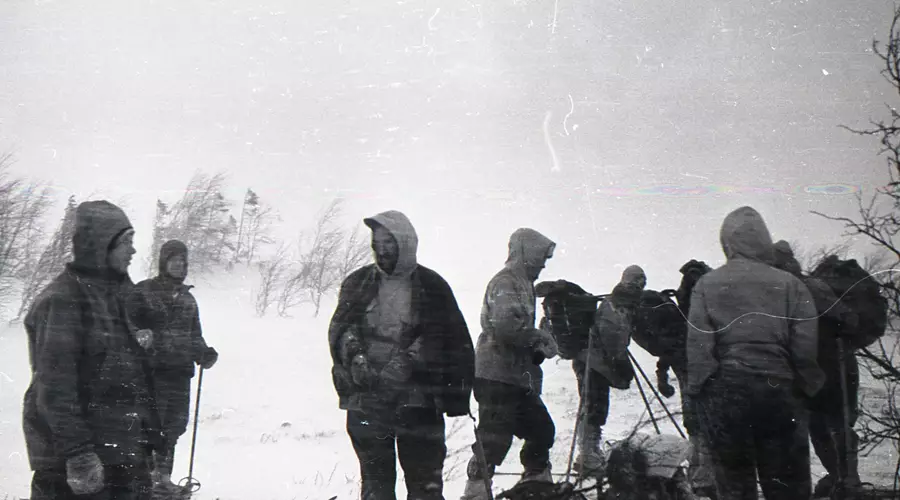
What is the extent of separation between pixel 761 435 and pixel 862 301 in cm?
48

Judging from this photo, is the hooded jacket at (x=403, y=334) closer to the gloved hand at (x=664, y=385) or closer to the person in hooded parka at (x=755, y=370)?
the person in hooded parka at (x=755, y=370)

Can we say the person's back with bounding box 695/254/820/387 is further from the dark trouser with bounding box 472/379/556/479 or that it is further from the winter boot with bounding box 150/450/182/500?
the winter boot with bounding box 150/450/182/500

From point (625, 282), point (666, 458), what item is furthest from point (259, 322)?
point (666, 458)

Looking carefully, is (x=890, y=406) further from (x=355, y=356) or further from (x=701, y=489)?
(x=355, y=356)

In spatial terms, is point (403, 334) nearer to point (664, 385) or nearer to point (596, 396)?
point (664, 385)

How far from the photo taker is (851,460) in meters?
1.80

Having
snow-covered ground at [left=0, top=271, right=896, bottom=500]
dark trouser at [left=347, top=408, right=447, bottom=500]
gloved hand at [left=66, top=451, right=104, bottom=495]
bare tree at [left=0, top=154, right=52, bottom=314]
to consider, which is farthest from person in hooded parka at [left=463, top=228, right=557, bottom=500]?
bare tree at [left=0, top=154, right=52, bottom=314]

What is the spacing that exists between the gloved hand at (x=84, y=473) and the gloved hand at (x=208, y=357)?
3.84 ft

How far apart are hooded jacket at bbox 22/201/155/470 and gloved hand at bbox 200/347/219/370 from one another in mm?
855

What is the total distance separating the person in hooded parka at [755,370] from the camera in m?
1.67

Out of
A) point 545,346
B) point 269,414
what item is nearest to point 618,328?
point 545,346

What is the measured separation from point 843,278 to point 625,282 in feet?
3.62

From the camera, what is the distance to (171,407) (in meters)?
2.77

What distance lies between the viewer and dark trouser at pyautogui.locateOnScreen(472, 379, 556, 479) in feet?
8.16
